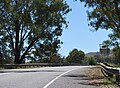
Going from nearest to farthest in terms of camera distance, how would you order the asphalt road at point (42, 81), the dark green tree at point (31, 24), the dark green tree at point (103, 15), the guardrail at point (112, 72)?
the asphalt road at point (42, 81)
the guardrail at point (112, 72)
the dark green tree at point (103, 15)
the dark green tree at point (31, 24)

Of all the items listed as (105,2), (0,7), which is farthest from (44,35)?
(105,2)

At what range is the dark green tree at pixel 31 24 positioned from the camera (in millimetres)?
61031

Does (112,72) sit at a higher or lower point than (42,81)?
higher

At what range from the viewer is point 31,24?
61.2 m

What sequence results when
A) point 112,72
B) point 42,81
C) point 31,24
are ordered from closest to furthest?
point 42,81 → point 112,72 → point 31,24

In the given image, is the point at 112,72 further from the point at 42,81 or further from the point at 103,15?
the point at 103,15

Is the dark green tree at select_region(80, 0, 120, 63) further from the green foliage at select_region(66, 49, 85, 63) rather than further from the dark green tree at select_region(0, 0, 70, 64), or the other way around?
the green foliage at select_region(66, 49, 85, 63)

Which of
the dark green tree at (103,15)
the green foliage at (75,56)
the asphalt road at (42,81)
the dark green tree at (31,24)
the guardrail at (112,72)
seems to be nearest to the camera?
the asphalt road at (42,81)

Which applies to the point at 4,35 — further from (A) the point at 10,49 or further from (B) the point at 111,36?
(B) the point at 111,36

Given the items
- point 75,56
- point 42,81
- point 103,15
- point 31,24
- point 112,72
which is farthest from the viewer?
A: point 75,56

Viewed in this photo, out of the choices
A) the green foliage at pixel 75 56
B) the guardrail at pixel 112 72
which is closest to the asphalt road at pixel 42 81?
the guardrail at pixel 112 72

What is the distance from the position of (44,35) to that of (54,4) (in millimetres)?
5841

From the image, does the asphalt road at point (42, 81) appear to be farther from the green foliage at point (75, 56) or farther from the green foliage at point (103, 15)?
the green foliage at point (75, 56)

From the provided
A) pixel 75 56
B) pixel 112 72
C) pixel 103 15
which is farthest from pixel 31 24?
pixel 75 56
